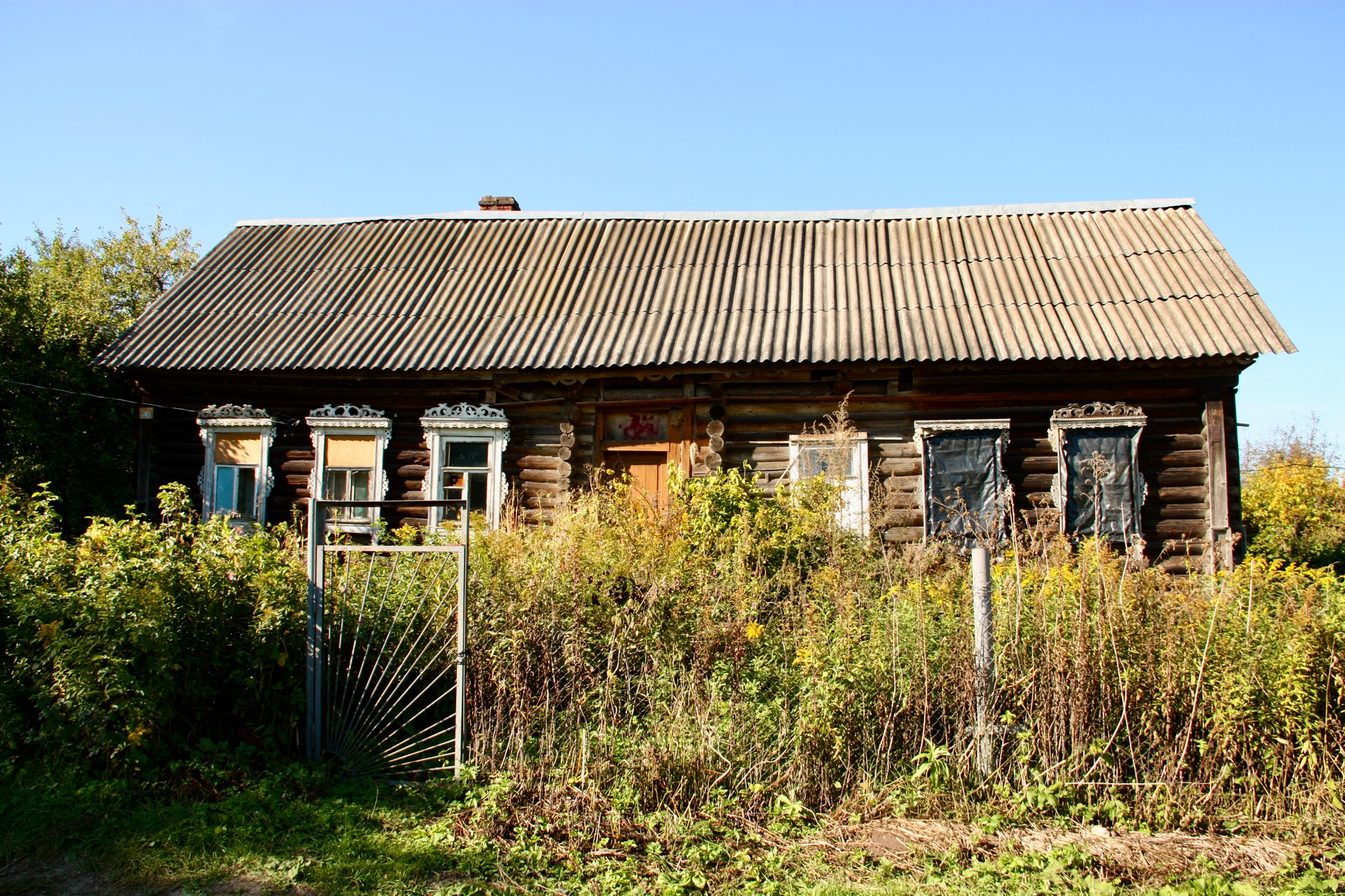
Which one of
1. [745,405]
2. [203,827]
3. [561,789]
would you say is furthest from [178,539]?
[745,405]

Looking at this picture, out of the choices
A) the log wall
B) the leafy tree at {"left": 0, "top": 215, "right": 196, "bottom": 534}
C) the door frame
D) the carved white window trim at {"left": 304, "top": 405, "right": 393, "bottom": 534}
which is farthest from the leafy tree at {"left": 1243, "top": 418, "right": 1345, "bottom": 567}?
the leafy tree at {"left": 0, "top": 215, "right": 196, "bottom": 534}

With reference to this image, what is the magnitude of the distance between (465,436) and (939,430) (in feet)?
20.2

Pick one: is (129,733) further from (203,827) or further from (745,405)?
(745,405)

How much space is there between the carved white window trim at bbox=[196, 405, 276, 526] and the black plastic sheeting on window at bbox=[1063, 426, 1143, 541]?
1043 centimetres

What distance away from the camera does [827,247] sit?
1384 centimetres

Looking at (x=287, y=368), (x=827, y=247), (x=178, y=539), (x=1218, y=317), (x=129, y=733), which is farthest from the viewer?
(x=827, y=247)

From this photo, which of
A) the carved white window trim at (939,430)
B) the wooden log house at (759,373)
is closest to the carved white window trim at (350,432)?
the wooden log house at (759,373)

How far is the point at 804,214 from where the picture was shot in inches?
588

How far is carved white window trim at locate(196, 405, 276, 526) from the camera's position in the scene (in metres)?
12.0

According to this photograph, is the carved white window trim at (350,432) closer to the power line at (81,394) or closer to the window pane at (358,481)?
the window pane at (358,481)

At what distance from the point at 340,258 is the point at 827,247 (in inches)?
310

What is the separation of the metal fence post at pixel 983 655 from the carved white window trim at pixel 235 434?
9.93 meters

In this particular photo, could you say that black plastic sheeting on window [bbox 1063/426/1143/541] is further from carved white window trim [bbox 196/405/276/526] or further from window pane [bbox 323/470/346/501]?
carved white window trim [bbox 196/405/276/526]

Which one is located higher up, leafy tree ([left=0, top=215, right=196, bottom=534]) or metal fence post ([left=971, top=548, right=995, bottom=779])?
leafy tree ([left=0, top=215, right=196, bottom=534])
